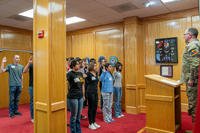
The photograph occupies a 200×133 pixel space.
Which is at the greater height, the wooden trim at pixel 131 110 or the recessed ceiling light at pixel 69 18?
the recessed ceiling light at pixel 69 18

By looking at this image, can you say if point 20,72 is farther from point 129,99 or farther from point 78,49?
point 129,99

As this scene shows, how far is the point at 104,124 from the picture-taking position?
13.5 feet

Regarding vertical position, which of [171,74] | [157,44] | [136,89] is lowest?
[136,89]

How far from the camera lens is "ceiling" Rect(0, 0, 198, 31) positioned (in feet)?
13.7

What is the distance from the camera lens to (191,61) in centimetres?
277

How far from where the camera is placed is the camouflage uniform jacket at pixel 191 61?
2697 mm

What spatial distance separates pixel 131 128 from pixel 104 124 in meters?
0.62

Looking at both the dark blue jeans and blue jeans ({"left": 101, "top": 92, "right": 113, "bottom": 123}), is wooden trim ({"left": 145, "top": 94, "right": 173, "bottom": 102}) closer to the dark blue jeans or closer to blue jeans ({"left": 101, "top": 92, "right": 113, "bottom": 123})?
blue jeans ({"left": 101, "top": 92, "right": 113, "bottom": 123})

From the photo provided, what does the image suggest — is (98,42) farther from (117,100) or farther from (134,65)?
(117,100)

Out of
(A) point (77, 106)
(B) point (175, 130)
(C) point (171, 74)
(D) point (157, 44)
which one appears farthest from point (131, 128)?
(D) point (157, 44)

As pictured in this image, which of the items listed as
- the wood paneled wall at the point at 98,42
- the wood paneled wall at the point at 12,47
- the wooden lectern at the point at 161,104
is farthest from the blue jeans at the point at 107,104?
the wood paneled wall at the point at 12,47

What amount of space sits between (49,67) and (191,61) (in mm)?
2099

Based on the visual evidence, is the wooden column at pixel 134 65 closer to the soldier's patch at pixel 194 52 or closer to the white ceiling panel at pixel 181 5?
the white ceiling panel at pixel 181 5

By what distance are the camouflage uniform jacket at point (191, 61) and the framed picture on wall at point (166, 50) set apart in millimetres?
2180
